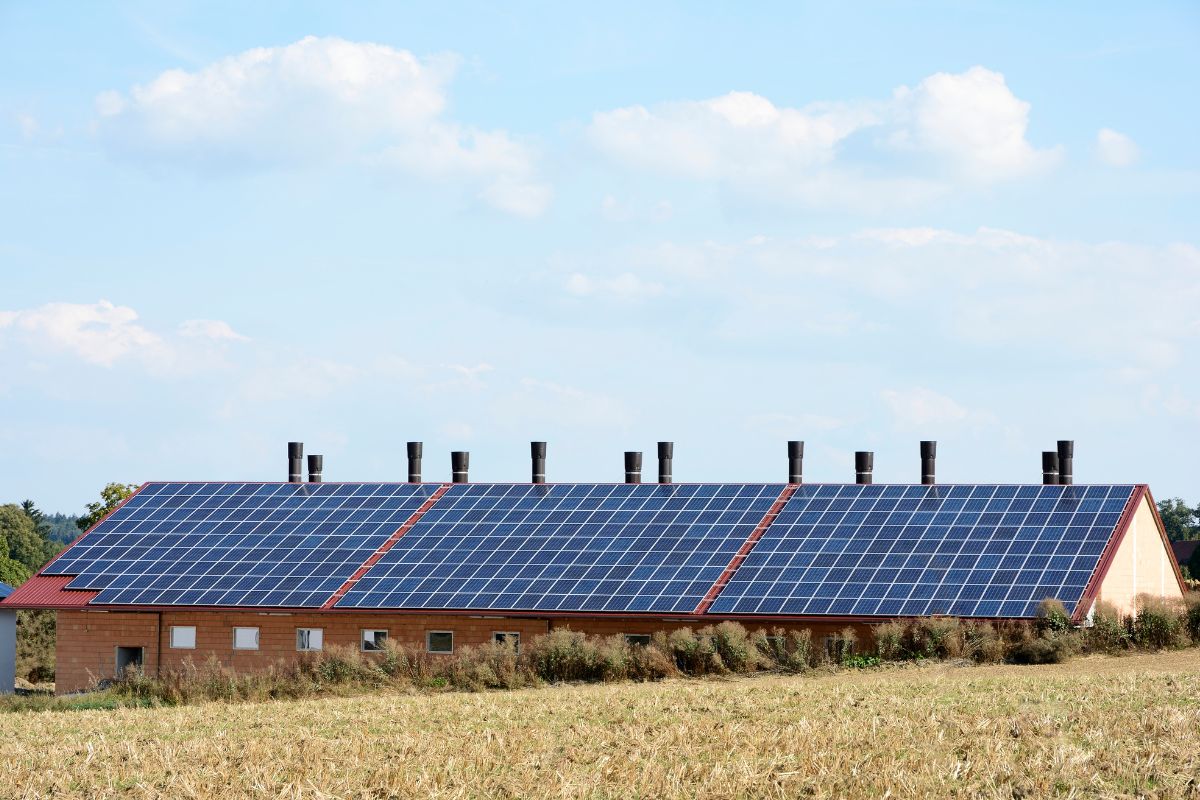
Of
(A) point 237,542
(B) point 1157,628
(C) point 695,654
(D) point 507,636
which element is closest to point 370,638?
(D) point 507,636

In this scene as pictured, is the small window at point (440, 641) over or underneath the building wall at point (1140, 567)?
underneath

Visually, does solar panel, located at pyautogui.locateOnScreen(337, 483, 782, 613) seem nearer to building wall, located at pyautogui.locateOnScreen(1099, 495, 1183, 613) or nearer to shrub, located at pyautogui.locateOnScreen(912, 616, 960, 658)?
shrub, located at pyautogui.locateOnScreen(912, 616, 960, 658)

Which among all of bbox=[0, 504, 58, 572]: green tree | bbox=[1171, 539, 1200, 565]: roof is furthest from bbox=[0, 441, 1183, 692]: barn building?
bbox=[0, 504, 58, 572]: green tree

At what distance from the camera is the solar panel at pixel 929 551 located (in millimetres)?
38719

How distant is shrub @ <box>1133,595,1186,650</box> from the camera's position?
36969mm

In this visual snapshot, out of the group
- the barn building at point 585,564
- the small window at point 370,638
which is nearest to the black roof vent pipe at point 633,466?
the barn building at point 585,564

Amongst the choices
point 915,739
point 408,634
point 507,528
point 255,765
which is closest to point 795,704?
point 915,739

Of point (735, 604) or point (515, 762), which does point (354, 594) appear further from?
point (515, 762)

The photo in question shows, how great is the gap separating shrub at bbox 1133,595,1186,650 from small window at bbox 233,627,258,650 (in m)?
23.1

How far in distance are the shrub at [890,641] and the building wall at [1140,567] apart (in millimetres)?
6221

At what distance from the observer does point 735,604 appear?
1559 inches

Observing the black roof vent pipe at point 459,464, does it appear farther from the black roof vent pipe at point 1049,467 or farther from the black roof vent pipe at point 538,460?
the black roof vent pipe at point 1049,467

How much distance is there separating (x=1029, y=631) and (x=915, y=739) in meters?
17.2

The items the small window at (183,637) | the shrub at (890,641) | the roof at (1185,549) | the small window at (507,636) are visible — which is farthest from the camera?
the roof at (1185,549)
